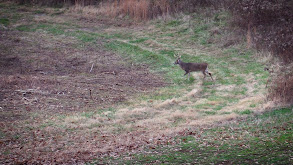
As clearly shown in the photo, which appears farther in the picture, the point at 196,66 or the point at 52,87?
the point at 196,66

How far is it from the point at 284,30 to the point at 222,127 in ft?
39.5

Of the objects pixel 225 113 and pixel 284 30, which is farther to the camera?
pixel 284 30

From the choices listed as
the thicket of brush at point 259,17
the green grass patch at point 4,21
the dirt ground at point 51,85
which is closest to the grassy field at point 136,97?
the dirt ground at point 51,85

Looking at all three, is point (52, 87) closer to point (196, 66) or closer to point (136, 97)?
point (136, 97)

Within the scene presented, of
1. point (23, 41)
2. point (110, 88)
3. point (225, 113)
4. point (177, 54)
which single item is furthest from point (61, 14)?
point (225, 113)

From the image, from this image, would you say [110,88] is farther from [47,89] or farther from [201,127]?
[201,127]

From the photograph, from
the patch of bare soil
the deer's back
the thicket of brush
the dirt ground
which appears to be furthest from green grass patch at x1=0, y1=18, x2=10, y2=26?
the deer's back

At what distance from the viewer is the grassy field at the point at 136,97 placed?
31.0ft

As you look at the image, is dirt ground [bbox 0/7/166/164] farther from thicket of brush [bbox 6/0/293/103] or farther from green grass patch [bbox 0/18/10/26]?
thicket of brush [bbox 6/0/293/103]

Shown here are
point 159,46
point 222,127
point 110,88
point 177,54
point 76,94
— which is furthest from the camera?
point 159,46

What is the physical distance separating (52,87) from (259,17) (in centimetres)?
1440

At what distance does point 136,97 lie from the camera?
1612 centimetres

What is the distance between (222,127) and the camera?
37.0 ft

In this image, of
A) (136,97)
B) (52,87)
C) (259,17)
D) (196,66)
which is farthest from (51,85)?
(259,17)
